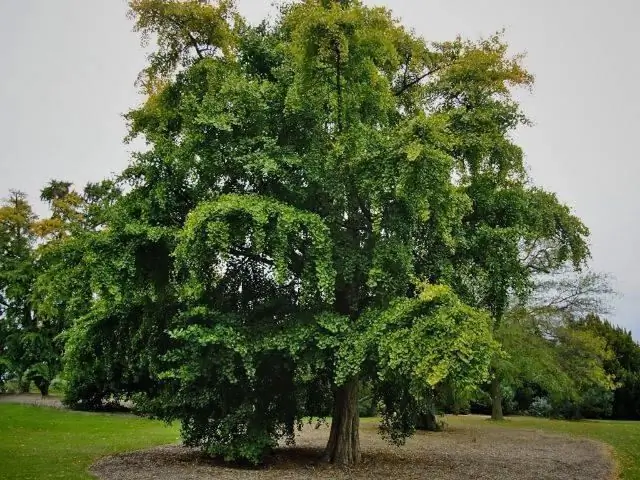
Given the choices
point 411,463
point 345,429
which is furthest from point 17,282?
point 411,463

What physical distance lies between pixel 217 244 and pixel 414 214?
15.1 ft

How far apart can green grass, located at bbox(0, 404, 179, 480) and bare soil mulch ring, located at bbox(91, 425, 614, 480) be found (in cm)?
92

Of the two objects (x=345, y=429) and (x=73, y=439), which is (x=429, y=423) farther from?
(x=73, y=439)

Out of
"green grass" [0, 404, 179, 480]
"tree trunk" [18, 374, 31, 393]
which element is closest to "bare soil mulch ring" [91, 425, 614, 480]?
"green grass" [0, 404, 179, 480]

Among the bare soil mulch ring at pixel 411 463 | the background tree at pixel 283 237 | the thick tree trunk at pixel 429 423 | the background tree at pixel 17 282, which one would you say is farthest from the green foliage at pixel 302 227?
the background tree at pixel 17 282

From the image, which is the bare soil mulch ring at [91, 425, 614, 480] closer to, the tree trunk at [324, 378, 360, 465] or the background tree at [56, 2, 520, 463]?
the tree trunk at [324, 378, 360, 465]

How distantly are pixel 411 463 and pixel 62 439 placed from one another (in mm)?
12479

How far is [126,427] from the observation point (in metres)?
27.0

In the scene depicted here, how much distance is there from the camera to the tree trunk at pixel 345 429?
1554 centimetres

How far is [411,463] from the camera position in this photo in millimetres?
16656

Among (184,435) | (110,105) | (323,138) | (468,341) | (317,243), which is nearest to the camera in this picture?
(468,341)

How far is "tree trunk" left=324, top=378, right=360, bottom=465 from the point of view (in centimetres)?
1554

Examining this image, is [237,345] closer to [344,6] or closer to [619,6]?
[344,6]

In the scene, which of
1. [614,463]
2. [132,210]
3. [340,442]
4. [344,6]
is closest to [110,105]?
[132,210]
